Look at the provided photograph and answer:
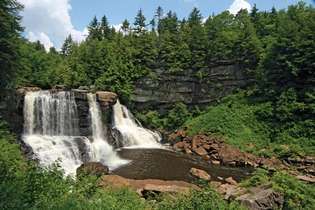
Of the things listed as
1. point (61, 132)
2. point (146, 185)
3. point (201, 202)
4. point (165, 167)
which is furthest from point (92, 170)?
point (61, 132)

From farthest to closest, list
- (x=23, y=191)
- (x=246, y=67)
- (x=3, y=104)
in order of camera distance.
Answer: (x=246, y=67), (x=3, y=104), (x=23, y=191)

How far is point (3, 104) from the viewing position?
35406mm

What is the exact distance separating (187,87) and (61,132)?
1737 centimetres

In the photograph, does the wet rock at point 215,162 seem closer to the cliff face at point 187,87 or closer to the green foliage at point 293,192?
the cliff face at point 187,87

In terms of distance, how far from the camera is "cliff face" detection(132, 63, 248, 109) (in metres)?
45.7

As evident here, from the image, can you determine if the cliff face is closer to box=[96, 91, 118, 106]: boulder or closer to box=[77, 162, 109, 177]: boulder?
box=[96, 91, 118, 106]: boulder

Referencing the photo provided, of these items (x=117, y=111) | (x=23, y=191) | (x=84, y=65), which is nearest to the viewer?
(x=23, y=191)

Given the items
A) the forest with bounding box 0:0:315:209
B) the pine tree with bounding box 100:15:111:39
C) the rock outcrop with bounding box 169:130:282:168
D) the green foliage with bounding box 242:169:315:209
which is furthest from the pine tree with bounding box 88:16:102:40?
the green foliage with bounding box 242:169:315:209

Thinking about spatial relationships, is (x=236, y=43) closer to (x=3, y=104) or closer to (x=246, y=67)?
(x=246, y=67)

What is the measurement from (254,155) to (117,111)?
16.1 meters

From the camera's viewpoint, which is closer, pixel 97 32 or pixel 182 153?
pixel 182 153

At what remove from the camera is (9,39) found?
89.0 ft

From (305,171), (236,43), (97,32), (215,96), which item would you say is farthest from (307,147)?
(97,32)

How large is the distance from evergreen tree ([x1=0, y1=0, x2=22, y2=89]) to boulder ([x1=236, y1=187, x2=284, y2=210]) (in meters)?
19.1
